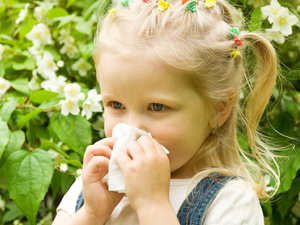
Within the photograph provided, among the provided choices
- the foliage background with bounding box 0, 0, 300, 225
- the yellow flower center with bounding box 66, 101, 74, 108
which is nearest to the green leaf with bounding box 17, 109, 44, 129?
the foliage background with bounding box 0, 0, 300, 225

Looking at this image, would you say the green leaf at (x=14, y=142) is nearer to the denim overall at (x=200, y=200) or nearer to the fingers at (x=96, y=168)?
the fingers at (x=96, y=168)

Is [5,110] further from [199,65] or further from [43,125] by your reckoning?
[199,65]

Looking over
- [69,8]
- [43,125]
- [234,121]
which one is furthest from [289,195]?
[69,8]

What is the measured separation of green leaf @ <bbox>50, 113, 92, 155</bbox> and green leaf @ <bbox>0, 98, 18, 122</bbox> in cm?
17

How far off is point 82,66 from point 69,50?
0.11 m

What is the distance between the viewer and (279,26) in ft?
6.98

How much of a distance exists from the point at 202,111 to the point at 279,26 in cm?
74

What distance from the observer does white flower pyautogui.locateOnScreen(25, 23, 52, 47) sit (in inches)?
99.3

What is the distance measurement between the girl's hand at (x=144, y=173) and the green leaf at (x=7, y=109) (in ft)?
2.80

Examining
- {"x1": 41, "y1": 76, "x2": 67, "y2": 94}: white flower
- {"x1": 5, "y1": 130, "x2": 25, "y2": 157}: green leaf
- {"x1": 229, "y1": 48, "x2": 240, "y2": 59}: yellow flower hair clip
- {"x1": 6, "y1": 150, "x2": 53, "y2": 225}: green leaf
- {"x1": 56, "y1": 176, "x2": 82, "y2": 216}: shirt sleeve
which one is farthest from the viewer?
{"x1": 41, "y1": 76, "x2": 67, "y2": 94}: white flower

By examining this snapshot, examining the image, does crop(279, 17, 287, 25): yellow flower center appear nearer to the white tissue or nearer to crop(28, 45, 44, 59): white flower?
the white tissue

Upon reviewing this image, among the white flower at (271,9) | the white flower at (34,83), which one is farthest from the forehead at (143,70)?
the white flower at (34,83)

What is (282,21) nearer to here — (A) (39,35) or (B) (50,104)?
(B) (50,104)

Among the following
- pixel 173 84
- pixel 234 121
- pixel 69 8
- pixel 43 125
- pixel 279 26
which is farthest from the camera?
pixel 69 8
